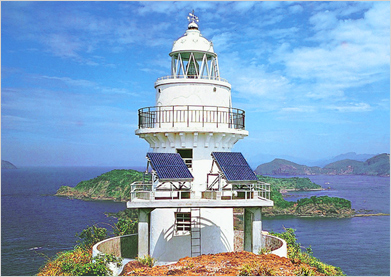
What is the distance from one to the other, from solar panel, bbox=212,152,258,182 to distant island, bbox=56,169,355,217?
62.1 metres

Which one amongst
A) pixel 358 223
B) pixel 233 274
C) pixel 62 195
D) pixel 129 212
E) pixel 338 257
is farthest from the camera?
pixel 62 195

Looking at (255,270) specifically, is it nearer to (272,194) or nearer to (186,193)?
(186,193)

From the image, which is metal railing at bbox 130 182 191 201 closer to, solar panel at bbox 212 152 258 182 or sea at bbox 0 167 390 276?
solar panel at bbox 212 152 258 182

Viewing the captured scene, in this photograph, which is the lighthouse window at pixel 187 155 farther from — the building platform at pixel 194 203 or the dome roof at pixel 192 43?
the dome roof at pixel 192 43

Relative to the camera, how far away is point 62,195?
111 meters

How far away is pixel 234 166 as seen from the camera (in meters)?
16.3

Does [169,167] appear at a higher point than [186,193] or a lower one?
higher

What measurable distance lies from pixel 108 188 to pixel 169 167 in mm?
94022

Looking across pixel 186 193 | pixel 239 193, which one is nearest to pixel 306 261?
pixel 239 193

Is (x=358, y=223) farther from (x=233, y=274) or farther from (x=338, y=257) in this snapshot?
(x=233, y=274)

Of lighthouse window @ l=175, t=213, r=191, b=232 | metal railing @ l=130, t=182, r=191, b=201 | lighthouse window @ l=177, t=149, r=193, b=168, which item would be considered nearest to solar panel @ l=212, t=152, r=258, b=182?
lighthouse window @ l=177, t=149, r=193, b=168

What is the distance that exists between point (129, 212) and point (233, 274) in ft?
143

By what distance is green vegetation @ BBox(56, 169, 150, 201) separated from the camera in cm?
10343

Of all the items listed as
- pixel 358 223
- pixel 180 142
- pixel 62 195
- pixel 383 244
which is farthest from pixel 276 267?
pixel 62 195
